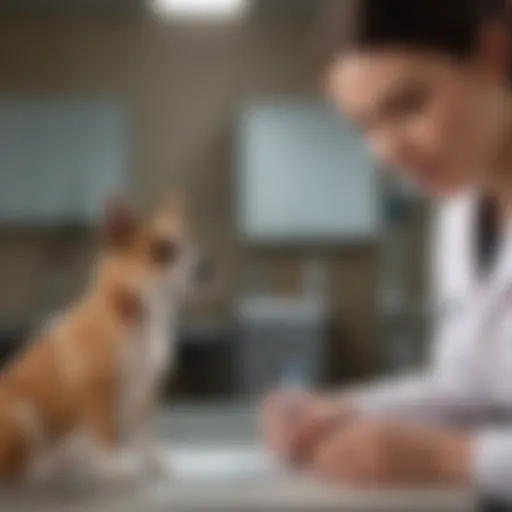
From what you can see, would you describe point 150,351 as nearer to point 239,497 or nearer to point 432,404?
point 239,497

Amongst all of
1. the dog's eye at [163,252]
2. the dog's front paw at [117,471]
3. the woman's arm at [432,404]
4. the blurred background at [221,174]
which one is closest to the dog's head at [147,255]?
the dog's eye at [163,252]

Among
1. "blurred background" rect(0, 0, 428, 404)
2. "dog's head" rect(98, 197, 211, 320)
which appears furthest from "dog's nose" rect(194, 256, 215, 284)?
"blurred background" rect(0, 0, 428, 404)

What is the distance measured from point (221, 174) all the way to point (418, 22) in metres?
2.76

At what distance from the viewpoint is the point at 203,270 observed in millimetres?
809

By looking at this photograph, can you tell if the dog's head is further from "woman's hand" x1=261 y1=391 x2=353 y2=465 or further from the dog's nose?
"woman's hand" x1=261 y1=391 x2=353 y2=465

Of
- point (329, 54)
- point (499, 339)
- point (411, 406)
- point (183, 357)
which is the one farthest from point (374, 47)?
point (183, 357)

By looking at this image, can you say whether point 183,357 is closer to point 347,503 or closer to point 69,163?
point 69,163

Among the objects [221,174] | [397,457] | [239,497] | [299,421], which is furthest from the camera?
[221,174]

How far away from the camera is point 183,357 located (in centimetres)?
307

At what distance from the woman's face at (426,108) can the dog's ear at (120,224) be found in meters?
0.19

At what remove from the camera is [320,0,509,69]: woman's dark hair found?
66cm

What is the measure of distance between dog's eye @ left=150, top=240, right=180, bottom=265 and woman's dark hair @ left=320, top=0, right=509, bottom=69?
20cm

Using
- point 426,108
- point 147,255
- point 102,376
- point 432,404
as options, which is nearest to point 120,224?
point 147,255

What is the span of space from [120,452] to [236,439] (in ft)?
1.14
